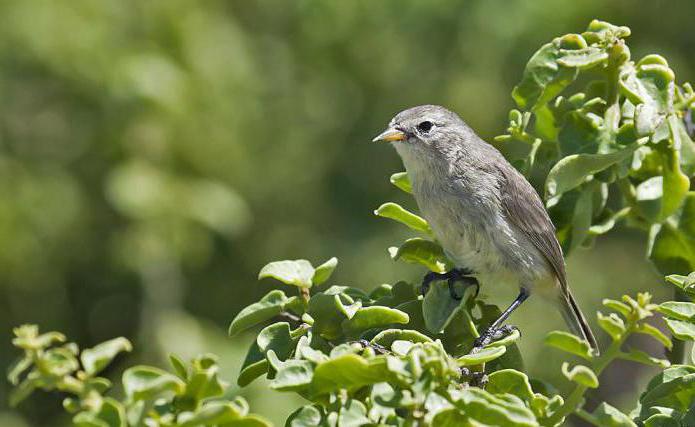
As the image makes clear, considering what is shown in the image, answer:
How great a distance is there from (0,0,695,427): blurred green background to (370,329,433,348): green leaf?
368 cm

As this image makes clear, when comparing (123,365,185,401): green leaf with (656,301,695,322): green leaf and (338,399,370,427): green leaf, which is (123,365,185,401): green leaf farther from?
(656,301,695,322): green leaf

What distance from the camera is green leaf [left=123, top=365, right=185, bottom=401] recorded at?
1.62 m

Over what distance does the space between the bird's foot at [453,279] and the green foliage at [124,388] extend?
824mm

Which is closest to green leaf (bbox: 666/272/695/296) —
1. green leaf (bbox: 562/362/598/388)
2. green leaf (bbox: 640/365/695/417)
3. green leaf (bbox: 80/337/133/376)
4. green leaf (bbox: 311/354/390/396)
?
green leaf (bbox: 640/365/695/417)

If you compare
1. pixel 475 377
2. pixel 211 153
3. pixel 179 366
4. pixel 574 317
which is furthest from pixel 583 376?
pixel 211 153

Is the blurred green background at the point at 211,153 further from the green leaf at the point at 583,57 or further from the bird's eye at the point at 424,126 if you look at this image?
the green leaf at the point at 583,57

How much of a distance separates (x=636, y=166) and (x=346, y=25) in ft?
16.5

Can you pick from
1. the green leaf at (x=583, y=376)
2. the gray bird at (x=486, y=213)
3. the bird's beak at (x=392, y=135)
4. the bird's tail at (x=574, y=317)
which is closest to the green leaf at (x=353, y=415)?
the green leaf at (x=583, y=376)

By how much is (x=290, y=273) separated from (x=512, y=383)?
1.87 feet

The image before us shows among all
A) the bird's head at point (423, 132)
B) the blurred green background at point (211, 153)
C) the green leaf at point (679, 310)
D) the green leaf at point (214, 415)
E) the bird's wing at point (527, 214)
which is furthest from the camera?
the blurred green background at point (211, 153)

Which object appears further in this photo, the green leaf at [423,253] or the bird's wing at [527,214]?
the bird's wing at [527,214]

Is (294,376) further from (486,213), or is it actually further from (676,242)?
(486,213)

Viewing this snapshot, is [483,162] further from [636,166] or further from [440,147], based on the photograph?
[636,166]

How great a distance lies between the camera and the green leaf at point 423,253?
2.69 metres
